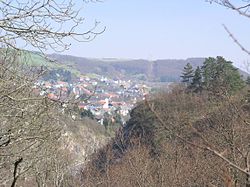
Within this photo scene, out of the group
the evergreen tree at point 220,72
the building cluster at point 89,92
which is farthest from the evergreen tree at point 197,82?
the building cluster at point 89,92

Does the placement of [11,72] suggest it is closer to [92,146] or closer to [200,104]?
[200,104]

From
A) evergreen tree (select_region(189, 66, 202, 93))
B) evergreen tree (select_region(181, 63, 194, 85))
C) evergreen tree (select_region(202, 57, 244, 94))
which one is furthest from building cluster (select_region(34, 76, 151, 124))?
evergreen tree (select_region(181, 63, 194, 85))

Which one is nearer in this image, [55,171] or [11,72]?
[11,72]

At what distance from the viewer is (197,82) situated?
1510 inches

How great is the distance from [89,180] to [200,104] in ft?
30.6

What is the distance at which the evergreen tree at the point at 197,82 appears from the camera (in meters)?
37.2

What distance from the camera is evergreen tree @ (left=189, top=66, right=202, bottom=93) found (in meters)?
37.2

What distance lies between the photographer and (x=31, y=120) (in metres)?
5.39

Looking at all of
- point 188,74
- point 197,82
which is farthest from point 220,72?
point 188,74

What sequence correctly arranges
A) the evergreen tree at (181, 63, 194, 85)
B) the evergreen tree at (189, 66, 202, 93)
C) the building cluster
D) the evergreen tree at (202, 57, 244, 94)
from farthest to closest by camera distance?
the evergreen tree at (181, 63, 194, 85)
the evergreen tree at (189, 66, 202, 93)
the evergreen tree at (202, 57, 244, 94)
the building cluster

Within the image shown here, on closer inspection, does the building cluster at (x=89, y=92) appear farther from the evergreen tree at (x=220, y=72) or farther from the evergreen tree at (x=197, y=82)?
the evergreen tree at (x=197, y=82)

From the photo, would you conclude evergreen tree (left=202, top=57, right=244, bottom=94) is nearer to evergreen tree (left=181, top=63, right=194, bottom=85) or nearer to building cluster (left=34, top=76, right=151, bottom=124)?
evergreen tree (left=181, top=63, right=194, bottom=85)

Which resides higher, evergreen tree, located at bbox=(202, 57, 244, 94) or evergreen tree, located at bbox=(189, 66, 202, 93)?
evergreen tree, located at bbox=(202, 57, 244, 94)

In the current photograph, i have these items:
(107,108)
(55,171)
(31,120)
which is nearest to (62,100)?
(31,120)
